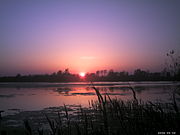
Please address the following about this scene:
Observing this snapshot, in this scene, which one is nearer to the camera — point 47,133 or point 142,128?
point 142,128

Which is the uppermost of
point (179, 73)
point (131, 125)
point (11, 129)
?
point (179, 73)

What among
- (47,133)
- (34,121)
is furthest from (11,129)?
(47,133)

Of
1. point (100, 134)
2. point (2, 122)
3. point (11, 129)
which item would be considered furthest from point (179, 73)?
point (2, 122)

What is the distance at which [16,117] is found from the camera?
11000 mm

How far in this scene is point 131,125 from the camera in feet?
11.3

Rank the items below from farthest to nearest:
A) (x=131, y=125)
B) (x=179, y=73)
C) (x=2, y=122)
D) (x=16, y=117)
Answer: (x=16, y=117)
(x=2, y=122)
(x=179, y=73)
(x=131, y=125)

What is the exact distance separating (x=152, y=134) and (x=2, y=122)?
9.13 metres

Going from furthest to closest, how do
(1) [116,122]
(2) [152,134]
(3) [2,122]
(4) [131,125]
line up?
(3) [2,122] → (1) [116,122] → (4) [131,125] → (2) [152,134]

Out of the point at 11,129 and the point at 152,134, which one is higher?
the point at 152,134

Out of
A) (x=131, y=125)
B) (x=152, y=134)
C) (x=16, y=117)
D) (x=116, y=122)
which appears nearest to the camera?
(x=152, y=134)

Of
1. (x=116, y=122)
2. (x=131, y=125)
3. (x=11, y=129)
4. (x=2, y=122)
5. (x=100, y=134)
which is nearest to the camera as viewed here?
(x=100, y=134)

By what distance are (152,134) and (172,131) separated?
28 centimetres

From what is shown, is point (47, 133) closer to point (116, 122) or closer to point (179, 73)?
point (116, 122)

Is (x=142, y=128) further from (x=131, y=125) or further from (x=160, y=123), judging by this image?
(x=131, y=125)
